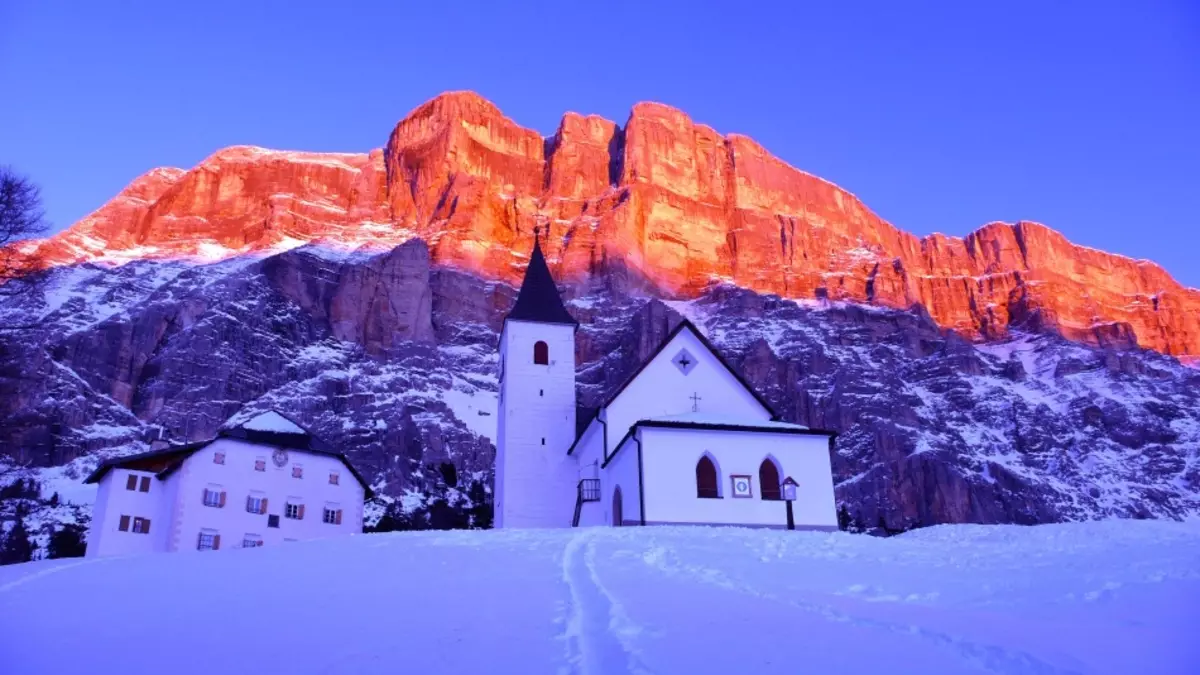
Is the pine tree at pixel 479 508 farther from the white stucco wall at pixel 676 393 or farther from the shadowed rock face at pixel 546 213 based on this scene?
the shadowed rock face at pixel 546 213

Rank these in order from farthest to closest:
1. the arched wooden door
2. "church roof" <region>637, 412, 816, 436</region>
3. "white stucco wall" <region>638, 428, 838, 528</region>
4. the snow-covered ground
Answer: the arched wooden door, "church roof" <region>637, 412, 816, 436</region>, "white stucco wall" <region>638, 428, 838, 528</region>, the snow-covered ground

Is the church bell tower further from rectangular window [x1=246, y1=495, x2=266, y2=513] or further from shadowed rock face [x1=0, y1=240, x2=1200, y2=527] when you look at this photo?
shadowed rock face [x1=0, y1=240, x2=1200, y2=527]

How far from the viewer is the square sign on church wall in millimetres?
30078

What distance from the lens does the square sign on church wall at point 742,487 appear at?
3008cm

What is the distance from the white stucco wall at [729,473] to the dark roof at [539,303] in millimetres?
12940

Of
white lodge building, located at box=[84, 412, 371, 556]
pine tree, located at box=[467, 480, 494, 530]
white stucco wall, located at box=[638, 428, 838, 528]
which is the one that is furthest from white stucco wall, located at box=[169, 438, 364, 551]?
white stucco wall, located at box=[638, 428, 838, 528]

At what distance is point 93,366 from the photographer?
11312 centimetres

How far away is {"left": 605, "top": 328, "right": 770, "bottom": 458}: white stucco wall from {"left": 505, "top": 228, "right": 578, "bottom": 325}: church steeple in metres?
8.52

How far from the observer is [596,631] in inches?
369

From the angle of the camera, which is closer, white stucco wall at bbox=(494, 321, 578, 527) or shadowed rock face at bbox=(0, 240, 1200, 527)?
white stucco wall at bbox=(494, 321, 578, 527)

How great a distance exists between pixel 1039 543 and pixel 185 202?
17929 centimetres

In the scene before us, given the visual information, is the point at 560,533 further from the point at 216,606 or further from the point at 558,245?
the point at 558,245

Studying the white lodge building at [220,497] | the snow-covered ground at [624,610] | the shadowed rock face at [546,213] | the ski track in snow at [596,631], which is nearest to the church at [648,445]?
the snow-covered ground at [624,610]

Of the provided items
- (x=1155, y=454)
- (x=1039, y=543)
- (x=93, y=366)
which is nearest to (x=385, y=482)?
(x=93, y=366)
